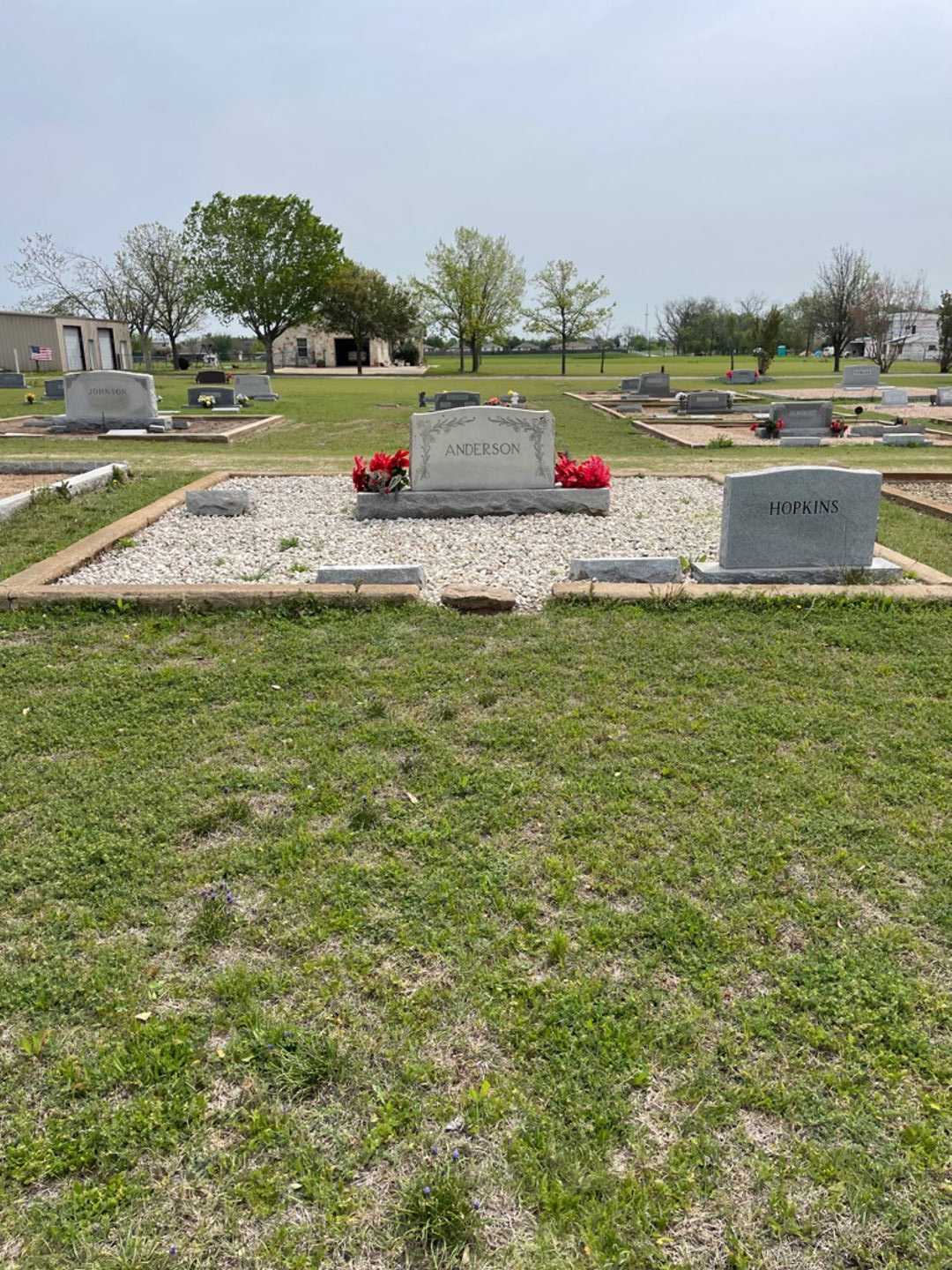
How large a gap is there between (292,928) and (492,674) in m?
2.07

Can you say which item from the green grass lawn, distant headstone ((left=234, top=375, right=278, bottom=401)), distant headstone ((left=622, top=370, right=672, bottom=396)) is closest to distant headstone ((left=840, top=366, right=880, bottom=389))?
distant headstone ((left=622, top=370, right=672, bottom=396))

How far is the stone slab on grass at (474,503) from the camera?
859 cm

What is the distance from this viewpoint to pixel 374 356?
2758 inches

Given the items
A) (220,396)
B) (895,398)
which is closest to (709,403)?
(895,398)

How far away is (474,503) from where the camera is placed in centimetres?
864

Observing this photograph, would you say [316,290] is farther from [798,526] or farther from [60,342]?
[798,526]

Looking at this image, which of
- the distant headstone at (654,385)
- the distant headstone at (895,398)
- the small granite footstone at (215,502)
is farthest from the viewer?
the distant headstone at (654,385)

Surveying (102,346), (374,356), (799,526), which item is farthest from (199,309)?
(799,526)

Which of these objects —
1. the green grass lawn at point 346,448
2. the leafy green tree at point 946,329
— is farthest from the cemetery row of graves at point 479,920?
the leafy green tree at point 946,329

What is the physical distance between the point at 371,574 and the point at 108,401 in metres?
14.9

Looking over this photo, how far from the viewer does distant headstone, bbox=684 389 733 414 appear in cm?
2248

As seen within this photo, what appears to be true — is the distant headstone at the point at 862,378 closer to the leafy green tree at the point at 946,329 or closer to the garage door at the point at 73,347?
the leafy green tree at the point at 946,329

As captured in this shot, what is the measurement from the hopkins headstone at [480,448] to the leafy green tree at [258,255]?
52.8 metres

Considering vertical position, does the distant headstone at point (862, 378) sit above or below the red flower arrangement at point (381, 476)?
above
